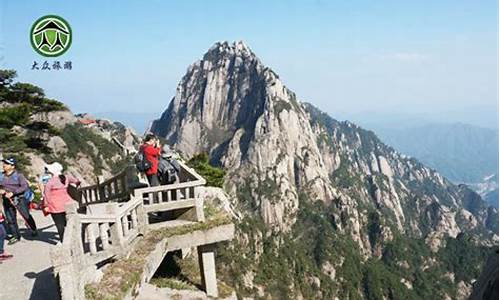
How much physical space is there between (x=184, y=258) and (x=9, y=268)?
22.7ft

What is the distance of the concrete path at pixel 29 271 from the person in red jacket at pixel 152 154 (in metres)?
3.05

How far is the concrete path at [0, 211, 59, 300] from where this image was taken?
10.3m

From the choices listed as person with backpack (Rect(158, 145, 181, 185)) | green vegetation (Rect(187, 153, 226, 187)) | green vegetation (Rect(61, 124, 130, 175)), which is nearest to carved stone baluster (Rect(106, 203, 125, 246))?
person with backpack (Rect(158, 145, 181, 185))

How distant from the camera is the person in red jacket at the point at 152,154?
1258 cm

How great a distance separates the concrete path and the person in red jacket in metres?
3.05

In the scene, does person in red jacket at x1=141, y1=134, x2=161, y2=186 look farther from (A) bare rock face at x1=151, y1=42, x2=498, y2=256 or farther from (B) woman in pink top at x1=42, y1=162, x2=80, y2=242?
(A) bare rock face at x1=151, y1=42, x2=498, y2=256

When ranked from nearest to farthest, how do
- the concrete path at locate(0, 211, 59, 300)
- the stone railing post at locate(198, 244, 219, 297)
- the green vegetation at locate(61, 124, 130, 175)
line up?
the concrete path at locate(0, 211, 59, 300) → the stone railing post at locate(198, 244, 219, 297) → the green vegetation at locate(61, 124, 130, 175)

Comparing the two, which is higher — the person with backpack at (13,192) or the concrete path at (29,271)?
the person with backpack at (13,192)

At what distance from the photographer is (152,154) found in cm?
1277

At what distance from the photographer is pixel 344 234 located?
486 ft

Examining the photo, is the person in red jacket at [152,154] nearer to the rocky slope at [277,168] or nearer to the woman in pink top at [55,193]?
the woman in pink top at [55,193]

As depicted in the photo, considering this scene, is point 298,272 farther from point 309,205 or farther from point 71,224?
point 71,224

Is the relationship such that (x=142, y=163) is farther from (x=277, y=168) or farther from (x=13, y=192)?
(x=277, y=168)

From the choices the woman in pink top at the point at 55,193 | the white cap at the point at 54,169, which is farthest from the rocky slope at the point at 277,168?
the white cap at the point at 54,169
